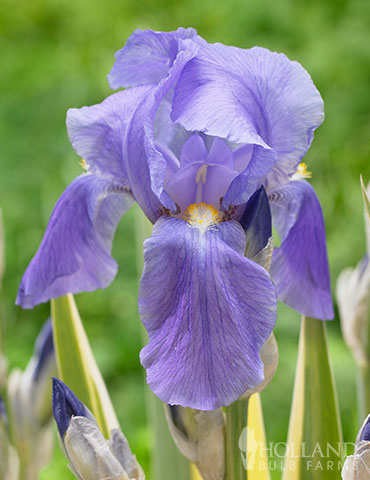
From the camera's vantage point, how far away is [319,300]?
0.42 m

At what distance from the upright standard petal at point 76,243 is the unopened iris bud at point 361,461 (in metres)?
0.21

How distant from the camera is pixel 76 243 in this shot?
42 centimetres

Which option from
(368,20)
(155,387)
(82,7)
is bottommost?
(155,387)

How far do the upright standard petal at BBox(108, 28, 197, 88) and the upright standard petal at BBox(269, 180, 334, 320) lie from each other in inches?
4.6

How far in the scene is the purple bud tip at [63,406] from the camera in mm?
364

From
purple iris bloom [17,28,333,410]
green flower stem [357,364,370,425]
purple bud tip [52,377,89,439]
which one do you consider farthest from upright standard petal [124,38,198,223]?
green flower stem [357,364,370,425]

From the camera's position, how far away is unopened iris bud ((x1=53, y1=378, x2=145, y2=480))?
363 millimetres

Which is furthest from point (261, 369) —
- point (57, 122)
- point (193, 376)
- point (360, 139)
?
point (57, 122)

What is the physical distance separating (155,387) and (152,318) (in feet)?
0.12

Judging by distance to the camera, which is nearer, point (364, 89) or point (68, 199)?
point (68, 199)

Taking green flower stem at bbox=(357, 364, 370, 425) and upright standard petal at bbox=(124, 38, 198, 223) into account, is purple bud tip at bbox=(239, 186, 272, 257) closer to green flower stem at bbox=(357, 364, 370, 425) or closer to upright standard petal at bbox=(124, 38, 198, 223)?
upright standard petal at bbox=(124, 38, 198, 223)

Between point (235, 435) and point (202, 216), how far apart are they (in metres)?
0.14

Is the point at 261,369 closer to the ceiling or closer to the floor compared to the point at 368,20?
closer to the floor

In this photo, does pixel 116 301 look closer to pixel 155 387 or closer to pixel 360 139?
pixel 360 139
